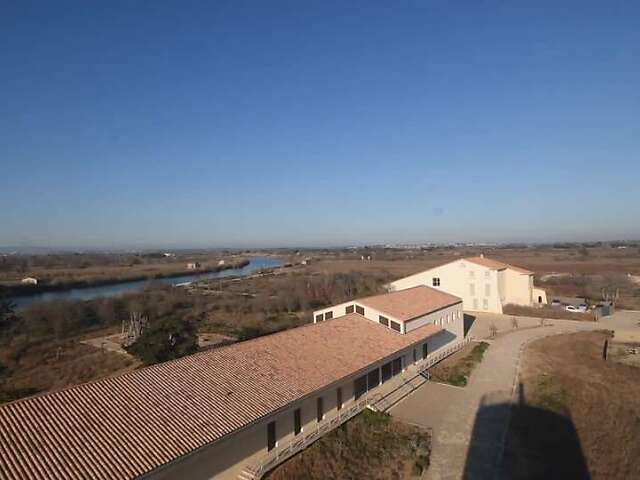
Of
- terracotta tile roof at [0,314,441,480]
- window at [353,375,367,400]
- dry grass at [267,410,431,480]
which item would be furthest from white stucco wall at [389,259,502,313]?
dry grass at [267,410,431,480]

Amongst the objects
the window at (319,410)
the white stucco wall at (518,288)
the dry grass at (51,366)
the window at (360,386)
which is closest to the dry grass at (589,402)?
the window at (360,386)

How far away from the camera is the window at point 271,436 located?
507 inches

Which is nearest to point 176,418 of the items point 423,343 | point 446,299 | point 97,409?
point 97,409

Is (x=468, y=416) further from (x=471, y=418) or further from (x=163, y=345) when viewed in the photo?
(x=163, y=345)

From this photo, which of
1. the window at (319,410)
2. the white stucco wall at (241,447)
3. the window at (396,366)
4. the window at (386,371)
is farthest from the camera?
the window at (396,366)

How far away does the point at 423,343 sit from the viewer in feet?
73.3

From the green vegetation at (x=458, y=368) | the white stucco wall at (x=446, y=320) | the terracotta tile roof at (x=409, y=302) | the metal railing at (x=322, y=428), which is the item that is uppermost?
the terracotta tile roof at (x=409, y=302)

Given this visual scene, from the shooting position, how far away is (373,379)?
59.9 feet

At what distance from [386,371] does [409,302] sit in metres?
6.08

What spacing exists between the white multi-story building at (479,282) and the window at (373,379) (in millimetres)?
21434

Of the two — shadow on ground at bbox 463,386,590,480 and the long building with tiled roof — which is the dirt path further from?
the long building with tiled roof

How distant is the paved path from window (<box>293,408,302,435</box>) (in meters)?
4.15

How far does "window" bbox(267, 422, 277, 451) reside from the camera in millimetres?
Result: 12867

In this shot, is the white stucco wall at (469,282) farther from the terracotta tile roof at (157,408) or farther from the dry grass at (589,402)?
the terracotta tile roof at (157,408)
